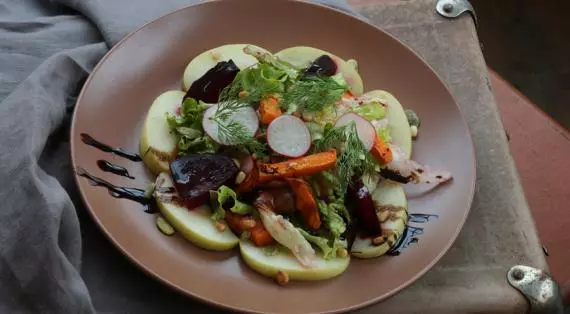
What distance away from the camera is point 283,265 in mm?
999

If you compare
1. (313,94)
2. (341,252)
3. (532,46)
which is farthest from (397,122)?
(532,46)

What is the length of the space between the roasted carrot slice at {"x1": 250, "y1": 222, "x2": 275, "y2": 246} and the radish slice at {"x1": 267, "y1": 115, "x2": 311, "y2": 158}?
11cm

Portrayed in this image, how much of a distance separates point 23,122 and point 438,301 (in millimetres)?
590

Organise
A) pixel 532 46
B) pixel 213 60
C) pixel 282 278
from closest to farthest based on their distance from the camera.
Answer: pixel 282 278
pixel 213 60
pixel 532 46

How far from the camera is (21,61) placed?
1147mm

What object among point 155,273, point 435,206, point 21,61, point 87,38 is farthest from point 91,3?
point 435,206

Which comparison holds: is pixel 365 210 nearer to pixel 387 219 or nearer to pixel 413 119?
pixel 387 219

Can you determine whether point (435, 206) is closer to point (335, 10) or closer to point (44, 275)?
point (335, 10)

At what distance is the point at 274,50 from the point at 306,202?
1.13ft

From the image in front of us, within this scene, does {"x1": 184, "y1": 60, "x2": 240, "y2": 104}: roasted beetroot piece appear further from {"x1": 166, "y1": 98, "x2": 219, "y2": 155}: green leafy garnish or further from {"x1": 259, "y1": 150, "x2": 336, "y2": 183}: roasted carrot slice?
{"x1": 259, "y1": 150, "x2": 336, "y2": 183}: roasted carrot slice

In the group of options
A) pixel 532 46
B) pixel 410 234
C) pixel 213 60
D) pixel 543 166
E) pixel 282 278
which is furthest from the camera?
pixel 532 46

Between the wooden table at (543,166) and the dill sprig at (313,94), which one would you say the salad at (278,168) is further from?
the wooden table at (543,166)

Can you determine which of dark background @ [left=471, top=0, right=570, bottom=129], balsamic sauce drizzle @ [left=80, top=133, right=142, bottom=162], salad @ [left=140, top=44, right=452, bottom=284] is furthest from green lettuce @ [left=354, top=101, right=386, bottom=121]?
dark background @ [left=471, top=0, right=570, bottom=129]

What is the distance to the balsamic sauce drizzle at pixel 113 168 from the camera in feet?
3.44
